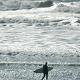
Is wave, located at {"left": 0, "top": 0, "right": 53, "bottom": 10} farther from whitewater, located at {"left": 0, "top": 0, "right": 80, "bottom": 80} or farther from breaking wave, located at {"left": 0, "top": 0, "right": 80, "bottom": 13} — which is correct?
whitewater, located at {"left": 0, "top": 0, "right": 80, "bottom": 80}

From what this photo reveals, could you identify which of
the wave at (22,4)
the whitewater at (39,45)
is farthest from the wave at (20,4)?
the whitewater at (39,45)

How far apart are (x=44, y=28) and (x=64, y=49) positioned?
3.38 meters

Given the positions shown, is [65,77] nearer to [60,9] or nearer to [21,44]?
Result: [21,44]

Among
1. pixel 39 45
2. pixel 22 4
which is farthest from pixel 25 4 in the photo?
pixel 39 45

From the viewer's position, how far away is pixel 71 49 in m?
7.41

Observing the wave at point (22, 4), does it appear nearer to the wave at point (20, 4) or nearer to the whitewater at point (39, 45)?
the wave at point (20, 4)

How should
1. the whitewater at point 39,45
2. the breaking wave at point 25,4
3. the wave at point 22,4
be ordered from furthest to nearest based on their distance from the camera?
the wave at point 22,4, the breaking wave at point 25,4, the whitewater at point 39,45

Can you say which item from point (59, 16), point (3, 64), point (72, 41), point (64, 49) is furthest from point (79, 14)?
point (3, 64)

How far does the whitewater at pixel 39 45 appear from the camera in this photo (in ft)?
19.1

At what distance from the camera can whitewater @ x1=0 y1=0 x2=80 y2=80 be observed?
583 centimetres

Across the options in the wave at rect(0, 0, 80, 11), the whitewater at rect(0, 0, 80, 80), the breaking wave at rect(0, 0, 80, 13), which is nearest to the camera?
the whitewater at rect(0, 0, 80, 80)

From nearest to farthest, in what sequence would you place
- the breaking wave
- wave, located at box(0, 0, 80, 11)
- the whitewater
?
the whitewater
the breaking wave
wave, located at box(0, 0, 80, 11)

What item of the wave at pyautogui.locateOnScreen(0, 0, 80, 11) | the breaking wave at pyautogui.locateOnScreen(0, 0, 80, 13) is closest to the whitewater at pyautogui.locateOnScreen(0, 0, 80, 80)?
the breaking wave at pyautogui.locateOnScreen(0, 0, 80, 13)

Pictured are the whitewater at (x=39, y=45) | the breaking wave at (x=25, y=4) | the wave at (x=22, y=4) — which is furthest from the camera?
the wave at (x=22, y=4)
